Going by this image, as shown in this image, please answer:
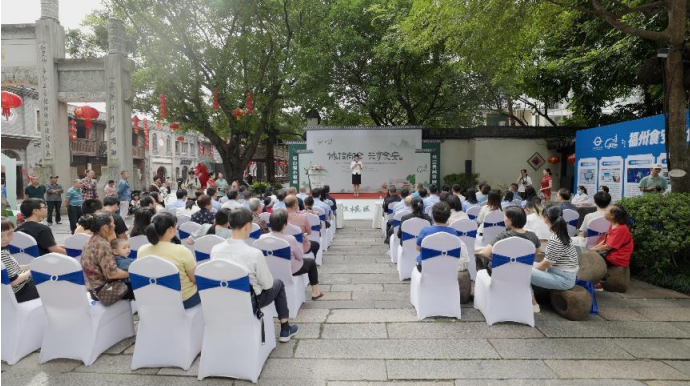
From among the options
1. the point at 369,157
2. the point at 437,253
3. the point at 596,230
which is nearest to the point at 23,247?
the point at 437,253

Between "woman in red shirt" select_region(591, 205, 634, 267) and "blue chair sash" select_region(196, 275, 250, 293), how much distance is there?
424cm

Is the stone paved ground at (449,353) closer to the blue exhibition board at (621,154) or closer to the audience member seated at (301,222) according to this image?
the audience member seated at (301,222)

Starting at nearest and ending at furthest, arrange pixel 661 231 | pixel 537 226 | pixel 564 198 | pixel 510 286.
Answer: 1. pixel 510 286
2. pixel 537 226
3. pixel 661 231
4. pixel 564 198

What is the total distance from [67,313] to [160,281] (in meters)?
0.94

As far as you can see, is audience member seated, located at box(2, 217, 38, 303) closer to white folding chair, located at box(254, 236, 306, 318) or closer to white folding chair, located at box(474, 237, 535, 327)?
white folding chair, located at box(254, 236, 306, 318)

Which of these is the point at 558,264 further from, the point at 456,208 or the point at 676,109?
the point at 676,109

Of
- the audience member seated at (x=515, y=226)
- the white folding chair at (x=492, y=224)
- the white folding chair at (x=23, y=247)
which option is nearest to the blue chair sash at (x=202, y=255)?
the white folding chair at (x=23, y=247)

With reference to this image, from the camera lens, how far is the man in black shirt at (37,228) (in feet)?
14.4

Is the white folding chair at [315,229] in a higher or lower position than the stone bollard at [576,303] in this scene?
higher

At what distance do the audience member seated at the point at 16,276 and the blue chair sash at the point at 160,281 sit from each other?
1.22m

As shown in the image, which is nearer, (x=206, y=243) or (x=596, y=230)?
(x=206, y=243)

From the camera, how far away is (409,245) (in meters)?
5.68

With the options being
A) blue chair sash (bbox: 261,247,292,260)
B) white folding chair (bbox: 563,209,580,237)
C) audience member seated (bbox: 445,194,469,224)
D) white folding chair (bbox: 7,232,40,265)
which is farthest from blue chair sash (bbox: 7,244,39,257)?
white folding chair (bbox: 563,209,580,237)

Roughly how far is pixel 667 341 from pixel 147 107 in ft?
58.2
